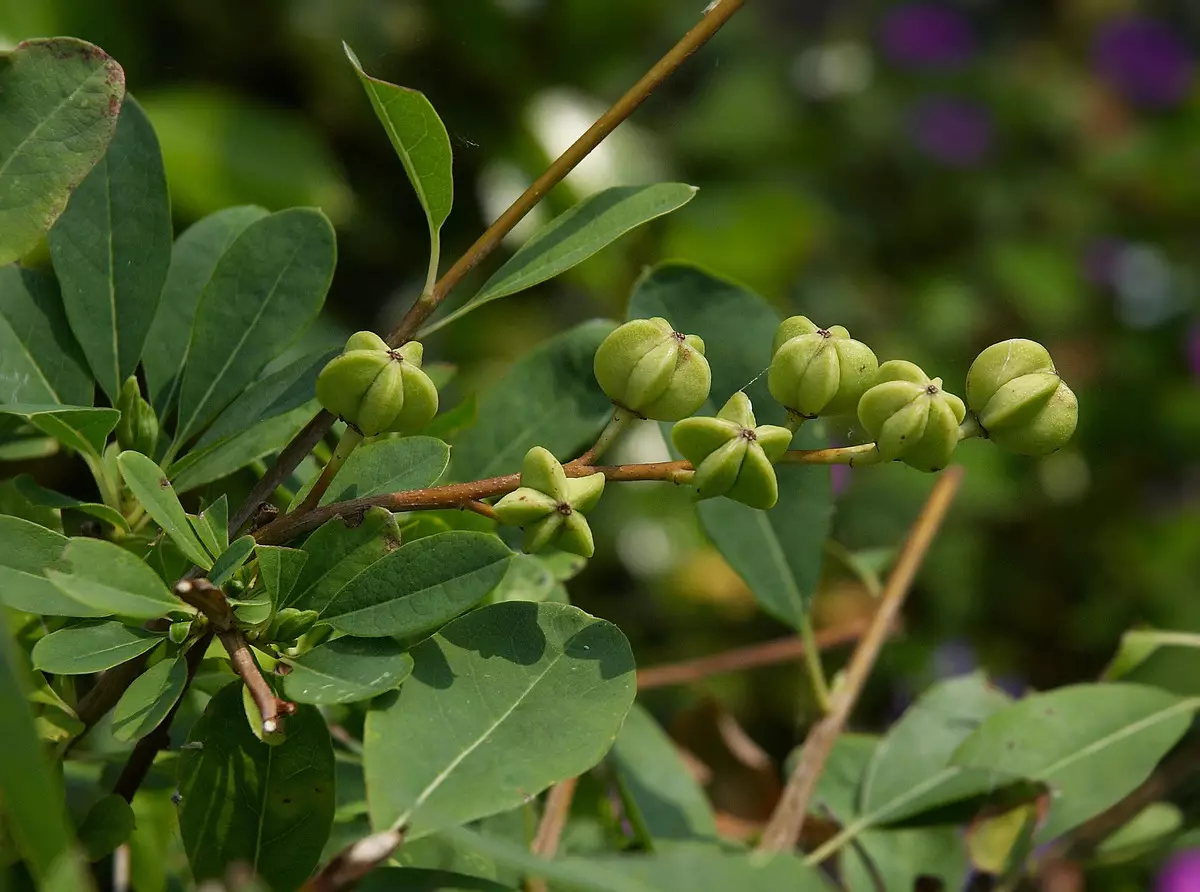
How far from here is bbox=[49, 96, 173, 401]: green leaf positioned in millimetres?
566

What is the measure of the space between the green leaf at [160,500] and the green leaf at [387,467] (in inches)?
2.2

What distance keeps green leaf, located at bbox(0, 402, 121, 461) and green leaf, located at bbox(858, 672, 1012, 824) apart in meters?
0.48

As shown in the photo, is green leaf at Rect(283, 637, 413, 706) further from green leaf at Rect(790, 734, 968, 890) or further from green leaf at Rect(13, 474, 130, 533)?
green leaf at Rect(790, 734, 968, 890)

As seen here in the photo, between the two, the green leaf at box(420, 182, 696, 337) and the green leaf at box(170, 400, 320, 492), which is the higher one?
the green leaf at box(420, 182, 696, 337)

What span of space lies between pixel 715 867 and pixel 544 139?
Result: 1996 millimetres

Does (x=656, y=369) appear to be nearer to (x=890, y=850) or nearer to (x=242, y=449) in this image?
(x=242, y=449)

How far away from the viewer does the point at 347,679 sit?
45 cm

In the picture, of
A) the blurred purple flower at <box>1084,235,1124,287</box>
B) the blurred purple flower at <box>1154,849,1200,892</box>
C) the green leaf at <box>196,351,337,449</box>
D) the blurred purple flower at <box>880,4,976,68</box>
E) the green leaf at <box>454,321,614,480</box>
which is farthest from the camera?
the blurred purple flower at <box>880,4,976,68</box>

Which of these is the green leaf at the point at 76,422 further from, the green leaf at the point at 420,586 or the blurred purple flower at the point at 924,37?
the blurred purple flower at the point at 924,37

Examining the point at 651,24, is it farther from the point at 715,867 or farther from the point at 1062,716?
the point at 715,867

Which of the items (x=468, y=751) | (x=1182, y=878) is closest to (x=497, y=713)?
(x=468, y=751)

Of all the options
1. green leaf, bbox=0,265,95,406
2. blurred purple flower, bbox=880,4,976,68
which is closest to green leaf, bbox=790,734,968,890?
green leaf, bbox=0,265,95,406

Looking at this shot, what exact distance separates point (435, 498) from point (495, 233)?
117 millimetres

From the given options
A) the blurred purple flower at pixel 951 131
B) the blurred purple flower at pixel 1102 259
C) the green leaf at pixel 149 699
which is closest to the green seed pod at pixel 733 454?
the green leaf at pixel 149 699
